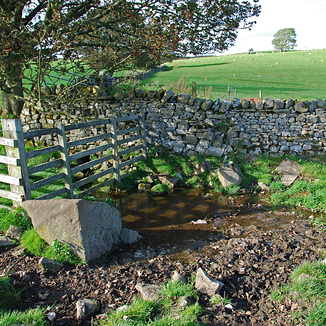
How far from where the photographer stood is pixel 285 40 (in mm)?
80500

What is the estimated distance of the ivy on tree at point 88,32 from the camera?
851 cm

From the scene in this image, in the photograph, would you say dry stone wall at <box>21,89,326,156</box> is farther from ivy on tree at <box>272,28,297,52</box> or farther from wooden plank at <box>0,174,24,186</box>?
ivy on tree at <box>272,28,297,52</box>

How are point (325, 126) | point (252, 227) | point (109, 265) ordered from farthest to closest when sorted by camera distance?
point (325, 126) < point (252, 227) < point (109, 265)

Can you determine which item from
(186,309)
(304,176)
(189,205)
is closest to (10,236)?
(186,309)

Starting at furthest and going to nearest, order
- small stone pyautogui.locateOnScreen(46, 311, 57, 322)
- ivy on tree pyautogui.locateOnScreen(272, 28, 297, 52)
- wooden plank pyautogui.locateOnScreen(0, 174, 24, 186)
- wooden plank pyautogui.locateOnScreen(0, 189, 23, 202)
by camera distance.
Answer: ivy on tree pyautogui.locateOnScreen(272, 28, 297, 52) < wooden plank pyautogui.locateOnScreen(0, 189, 23, 202) < wooden plank pyautogui.locateOnScreen(0, 174, 24, 186) < small stone pyautogui.locateOnScreen(46, 311, 57, 322)

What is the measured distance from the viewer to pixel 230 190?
30.6ft

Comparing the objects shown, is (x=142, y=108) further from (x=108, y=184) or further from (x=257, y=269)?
(x=257, y=269)

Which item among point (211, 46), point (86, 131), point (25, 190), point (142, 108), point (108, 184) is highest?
point (211, 46)

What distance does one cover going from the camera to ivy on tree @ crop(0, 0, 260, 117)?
27.9 feet

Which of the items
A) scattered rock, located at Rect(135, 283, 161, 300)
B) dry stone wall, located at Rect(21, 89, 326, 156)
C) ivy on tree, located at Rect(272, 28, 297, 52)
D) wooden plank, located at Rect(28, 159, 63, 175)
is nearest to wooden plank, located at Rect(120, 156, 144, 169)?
dry stone wall, located at Rect(21, 89, 326, 156)

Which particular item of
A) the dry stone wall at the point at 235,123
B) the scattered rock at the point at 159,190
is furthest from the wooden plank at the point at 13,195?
the dry stone wall at the point at 235,123

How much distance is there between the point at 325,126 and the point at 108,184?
319 inches

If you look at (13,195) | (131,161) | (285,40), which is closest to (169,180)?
(131,161)

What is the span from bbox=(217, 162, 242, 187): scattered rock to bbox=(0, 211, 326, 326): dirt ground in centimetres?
298
